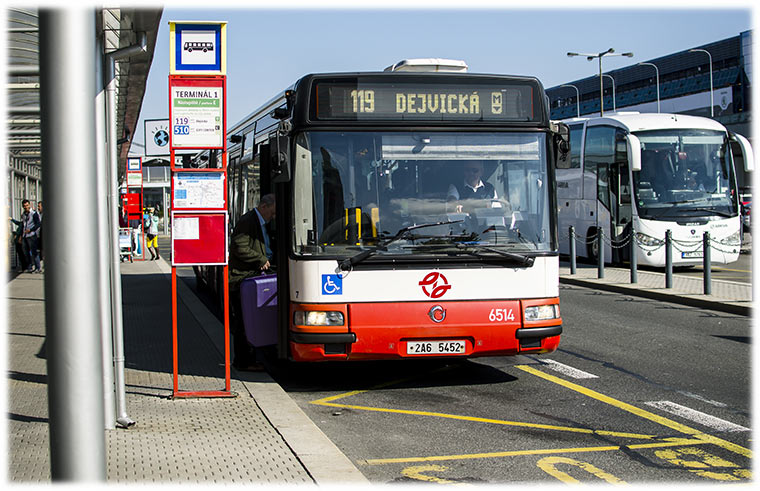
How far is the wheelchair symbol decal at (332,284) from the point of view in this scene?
7.96 metres

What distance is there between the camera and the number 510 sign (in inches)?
294

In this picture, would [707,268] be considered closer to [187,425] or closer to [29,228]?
[187,425]

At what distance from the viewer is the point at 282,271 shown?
8359 millimetres

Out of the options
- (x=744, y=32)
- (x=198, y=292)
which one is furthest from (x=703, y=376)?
(x=744, y=32)

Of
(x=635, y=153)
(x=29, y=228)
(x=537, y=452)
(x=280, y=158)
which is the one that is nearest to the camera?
(x=537, y=452)

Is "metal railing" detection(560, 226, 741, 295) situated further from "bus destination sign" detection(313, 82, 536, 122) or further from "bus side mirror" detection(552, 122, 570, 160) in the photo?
"bus destination sign" detection(313, 82, 536, 122)

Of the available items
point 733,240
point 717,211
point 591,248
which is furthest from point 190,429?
point 591,248

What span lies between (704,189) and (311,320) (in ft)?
53.4

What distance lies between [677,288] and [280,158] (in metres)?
11.0

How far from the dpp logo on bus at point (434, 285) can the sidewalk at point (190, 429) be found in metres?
1.51

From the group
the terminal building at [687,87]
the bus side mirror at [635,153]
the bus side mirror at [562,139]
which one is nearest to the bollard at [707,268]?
the bus side mirror at [635,153]

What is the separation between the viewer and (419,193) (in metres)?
8.17

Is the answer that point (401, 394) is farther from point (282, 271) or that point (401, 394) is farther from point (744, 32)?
point (744, 32)

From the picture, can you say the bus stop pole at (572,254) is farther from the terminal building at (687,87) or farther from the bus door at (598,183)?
the terminal building at (687,87)
